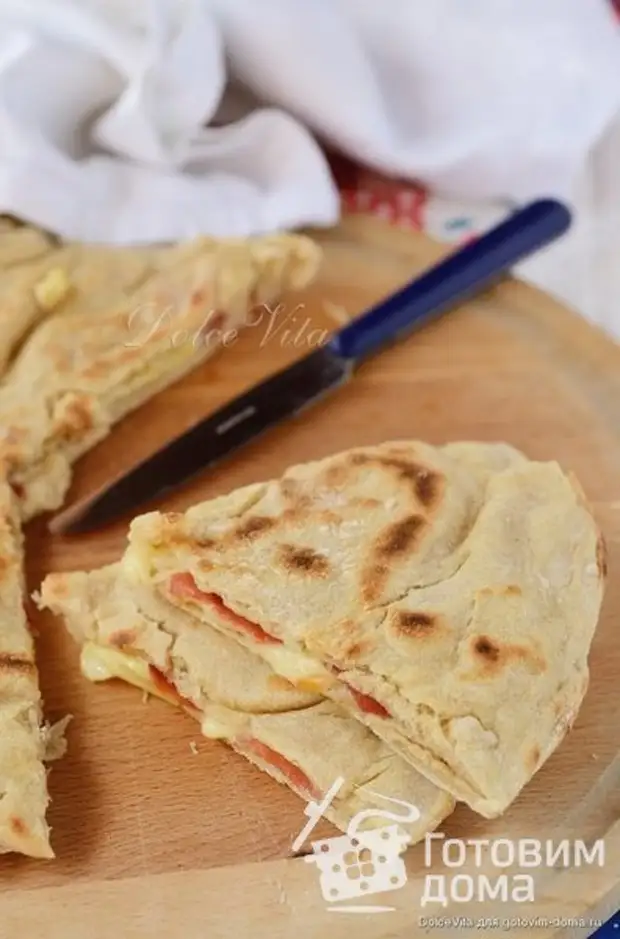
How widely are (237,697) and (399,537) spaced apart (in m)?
0.46

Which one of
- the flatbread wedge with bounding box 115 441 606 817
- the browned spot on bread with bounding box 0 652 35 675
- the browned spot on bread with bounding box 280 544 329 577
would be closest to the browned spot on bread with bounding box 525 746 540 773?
the flatbread wedge with bounding box 115 441 606 817

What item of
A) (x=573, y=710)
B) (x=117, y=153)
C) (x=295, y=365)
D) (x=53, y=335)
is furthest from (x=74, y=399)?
(x=573, y=710)

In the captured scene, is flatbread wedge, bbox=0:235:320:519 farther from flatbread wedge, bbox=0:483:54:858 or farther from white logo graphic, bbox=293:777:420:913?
white logo graphic, bbox=293:777:420:913

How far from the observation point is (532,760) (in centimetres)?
218

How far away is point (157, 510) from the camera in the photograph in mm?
2844

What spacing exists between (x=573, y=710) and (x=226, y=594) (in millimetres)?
718

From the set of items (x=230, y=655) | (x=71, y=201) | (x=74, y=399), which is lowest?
(x=230, y=655)

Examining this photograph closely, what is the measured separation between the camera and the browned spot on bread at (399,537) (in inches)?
95.6

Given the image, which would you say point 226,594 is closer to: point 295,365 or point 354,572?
point 354,572

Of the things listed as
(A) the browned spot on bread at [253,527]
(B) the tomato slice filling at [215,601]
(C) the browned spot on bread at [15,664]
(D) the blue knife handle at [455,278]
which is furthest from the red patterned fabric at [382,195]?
(C) the browned spot on bread at [15,664]

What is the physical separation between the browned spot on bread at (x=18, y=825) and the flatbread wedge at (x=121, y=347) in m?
0.87

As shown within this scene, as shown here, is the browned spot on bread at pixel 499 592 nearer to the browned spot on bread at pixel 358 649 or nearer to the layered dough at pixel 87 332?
the browned spot on bread at pixel 358 649

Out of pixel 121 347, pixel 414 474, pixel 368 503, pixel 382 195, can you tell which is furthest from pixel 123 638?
pixel 382 195

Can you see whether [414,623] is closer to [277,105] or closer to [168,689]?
[168,689]
